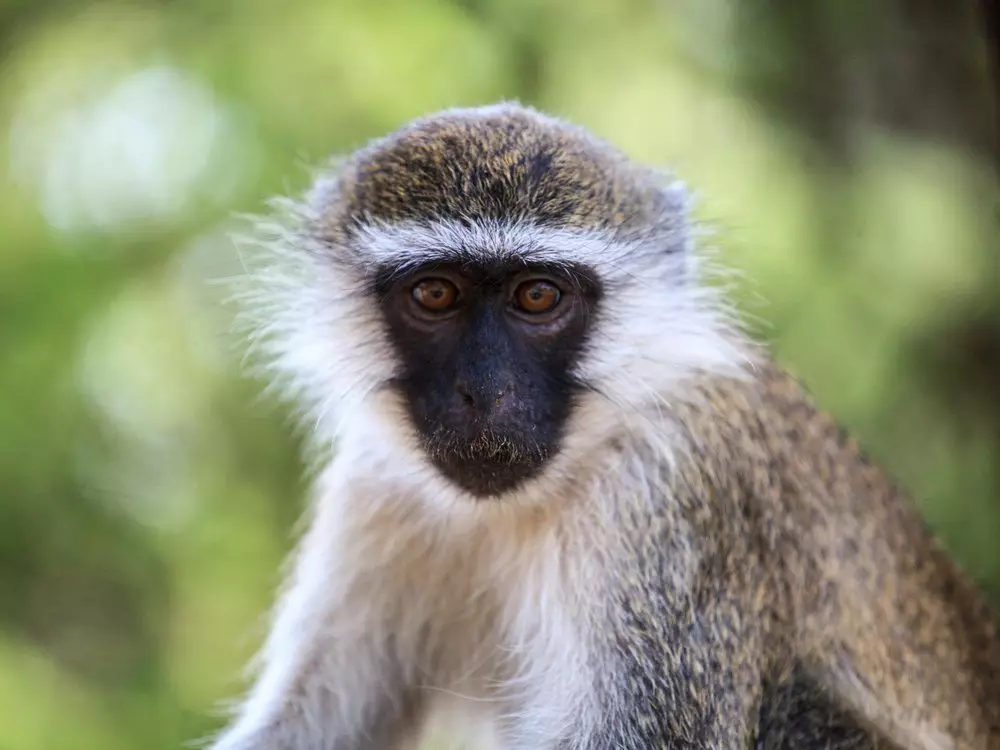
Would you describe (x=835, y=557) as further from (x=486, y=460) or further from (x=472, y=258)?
(x=472, y=258)

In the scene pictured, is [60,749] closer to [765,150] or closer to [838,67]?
[765,150]

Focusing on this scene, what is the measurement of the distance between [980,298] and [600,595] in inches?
111

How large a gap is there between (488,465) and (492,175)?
669 mm

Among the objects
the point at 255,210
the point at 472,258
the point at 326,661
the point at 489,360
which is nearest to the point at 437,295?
the point at 472,258

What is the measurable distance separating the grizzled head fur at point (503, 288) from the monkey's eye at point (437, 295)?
0.13 ft

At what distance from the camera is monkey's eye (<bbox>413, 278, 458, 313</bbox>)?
2.71m

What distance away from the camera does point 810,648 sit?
9.65 feet

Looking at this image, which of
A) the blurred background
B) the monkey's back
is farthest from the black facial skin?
the blurred background

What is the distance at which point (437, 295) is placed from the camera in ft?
8.96

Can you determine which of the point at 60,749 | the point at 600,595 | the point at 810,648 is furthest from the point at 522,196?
the point at 60,749

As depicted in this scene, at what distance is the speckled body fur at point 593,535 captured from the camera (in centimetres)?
270

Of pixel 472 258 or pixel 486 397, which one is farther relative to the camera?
pixel 472 258

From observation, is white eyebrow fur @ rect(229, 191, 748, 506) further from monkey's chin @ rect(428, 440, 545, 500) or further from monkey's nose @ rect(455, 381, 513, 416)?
monkey's nose @ rect(455, 381, 513, 416)

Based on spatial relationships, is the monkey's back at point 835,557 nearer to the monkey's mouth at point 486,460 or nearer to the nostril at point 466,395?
the monkey's mouth at point 486,460
